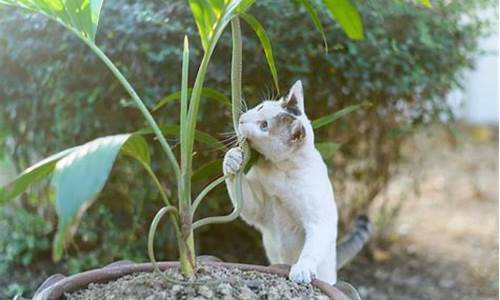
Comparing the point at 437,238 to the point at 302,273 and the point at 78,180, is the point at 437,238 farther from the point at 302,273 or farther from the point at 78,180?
the point at 78,180

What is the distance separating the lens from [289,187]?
1.33 metres

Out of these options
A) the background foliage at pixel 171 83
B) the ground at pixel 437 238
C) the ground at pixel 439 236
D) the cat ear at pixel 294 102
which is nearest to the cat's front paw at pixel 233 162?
the cat ear at pixel 294 102

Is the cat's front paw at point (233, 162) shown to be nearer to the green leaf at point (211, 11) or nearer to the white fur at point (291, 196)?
the white fur at point (291, 196)

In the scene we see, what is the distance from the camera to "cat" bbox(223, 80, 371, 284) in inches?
49.3

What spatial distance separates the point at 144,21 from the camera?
1857 millimetres

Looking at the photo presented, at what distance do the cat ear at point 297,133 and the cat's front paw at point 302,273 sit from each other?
203mm

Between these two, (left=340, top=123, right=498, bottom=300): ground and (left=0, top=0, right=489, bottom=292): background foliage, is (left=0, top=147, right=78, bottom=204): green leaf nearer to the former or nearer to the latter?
(left=0, top=0, right=489, bottom=292): background foliage

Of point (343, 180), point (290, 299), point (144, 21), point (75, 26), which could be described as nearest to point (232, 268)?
point (290, 299)

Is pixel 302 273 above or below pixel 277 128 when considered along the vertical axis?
below

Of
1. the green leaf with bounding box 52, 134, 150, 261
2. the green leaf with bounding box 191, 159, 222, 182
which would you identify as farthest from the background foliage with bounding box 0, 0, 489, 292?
the green leaf with bounding box 52, 134, 150, 261

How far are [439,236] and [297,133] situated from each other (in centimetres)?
200

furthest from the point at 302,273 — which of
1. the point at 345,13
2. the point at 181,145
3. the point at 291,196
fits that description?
the point at 345,13

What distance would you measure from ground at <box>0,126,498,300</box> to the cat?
3.41ft

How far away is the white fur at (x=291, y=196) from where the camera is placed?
4.11 feet
